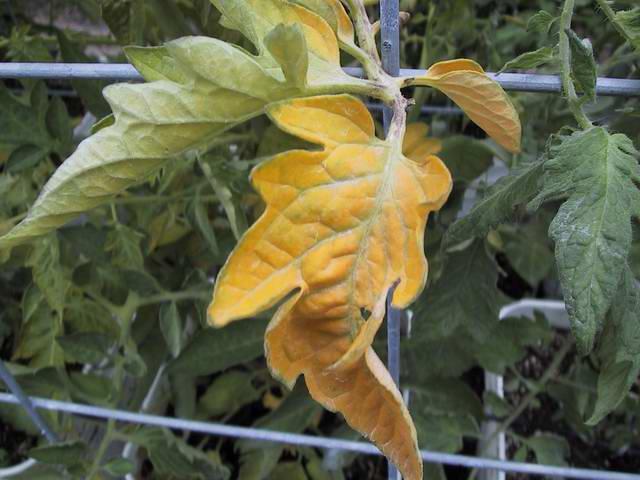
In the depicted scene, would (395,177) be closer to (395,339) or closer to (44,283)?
(395,339)

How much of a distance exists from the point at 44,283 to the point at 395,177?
409mm

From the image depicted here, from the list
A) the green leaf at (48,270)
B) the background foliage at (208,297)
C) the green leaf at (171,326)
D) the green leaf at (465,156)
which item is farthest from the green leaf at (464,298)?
the green leaf at (48,270)

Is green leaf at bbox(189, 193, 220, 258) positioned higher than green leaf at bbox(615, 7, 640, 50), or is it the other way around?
green leaf at bbox(615, 7, 640, 50)

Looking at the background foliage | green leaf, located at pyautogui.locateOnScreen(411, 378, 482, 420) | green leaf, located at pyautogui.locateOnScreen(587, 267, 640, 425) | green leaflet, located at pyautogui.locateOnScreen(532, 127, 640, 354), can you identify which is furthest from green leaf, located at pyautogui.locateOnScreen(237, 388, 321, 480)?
green leaflet, located at pyautogui.locateOnScreen(532, 127, 640, 354)

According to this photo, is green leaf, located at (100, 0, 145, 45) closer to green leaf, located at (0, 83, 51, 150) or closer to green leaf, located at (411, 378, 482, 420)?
green leaf, located at (0, 83, 51, 150)

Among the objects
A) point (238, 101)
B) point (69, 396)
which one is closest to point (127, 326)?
point (69, 396)

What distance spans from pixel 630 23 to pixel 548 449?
19.4 inches

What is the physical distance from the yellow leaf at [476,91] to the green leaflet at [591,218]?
0.03 meters

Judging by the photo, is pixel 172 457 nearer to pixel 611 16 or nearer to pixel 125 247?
pixel 125 247

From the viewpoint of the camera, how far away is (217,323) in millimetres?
302

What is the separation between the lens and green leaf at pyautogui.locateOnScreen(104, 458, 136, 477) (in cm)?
62

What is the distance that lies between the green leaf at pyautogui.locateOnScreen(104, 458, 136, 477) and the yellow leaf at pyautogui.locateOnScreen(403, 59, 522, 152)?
0.44 meters

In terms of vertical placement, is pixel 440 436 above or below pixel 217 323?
below

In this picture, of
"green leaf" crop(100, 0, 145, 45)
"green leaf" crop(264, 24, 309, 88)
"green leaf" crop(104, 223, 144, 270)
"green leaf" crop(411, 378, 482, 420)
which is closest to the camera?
"green leaf" crop(264, 24, 309, 88)
